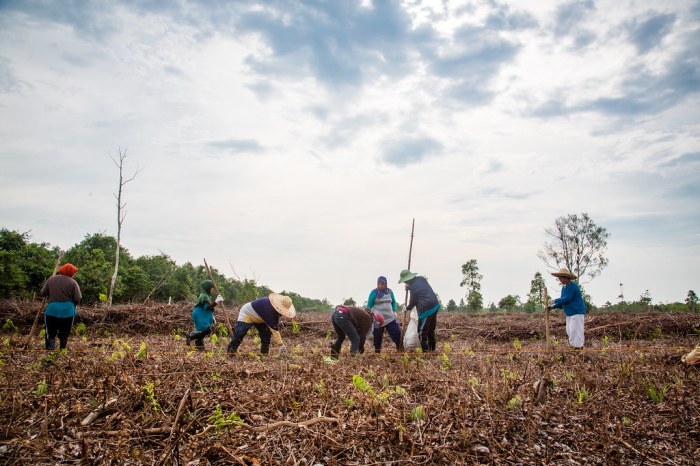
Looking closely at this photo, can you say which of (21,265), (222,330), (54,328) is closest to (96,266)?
(21,265)

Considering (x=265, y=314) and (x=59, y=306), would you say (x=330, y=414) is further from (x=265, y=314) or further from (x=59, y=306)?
(x=59, y=306)

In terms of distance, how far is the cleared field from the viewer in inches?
128

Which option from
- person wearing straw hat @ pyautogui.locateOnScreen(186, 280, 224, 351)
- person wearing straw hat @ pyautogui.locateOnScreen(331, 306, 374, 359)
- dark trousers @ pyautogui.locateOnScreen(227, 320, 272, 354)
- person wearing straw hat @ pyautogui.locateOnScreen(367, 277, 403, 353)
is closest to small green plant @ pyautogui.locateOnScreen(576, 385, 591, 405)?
person wearing straw hat @ pyautogui.locateOnScreen(331, 306, 374, 359)

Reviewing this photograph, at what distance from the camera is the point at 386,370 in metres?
5.76

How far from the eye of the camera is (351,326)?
713cm

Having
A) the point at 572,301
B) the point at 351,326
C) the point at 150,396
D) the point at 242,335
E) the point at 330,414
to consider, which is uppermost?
the point at 572,301

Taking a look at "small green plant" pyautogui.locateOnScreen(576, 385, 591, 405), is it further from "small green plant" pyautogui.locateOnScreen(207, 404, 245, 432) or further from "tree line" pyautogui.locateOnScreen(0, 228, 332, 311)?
"tree line" pyautogui.locateOnScreen(0, 228, 332, 311)

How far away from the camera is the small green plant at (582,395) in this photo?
14.2 feet

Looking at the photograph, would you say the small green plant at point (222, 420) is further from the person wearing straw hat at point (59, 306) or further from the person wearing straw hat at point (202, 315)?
the person wearing straw hat at point (59, 306)

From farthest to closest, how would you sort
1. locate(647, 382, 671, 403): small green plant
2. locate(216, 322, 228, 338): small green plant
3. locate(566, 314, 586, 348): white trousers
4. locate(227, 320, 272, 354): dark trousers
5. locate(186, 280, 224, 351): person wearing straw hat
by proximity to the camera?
A: locate(216, 322, 228, 338): small green plant, locate(186, 280, 224, 351): person wearing straw hat, locate(566, 314, 586, 348): white trousers, locate(227, 320, 272, 354): dark trousers, locate(647, 382, 671, 403): small green plant

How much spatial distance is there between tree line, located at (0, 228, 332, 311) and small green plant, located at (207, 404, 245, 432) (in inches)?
532

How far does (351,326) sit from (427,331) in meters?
1.50

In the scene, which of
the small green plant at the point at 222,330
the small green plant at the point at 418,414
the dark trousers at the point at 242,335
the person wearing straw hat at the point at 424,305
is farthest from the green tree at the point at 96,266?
the small green plant at the point at 418,414

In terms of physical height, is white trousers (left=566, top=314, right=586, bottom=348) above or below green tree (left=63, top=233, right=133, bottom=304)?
below
